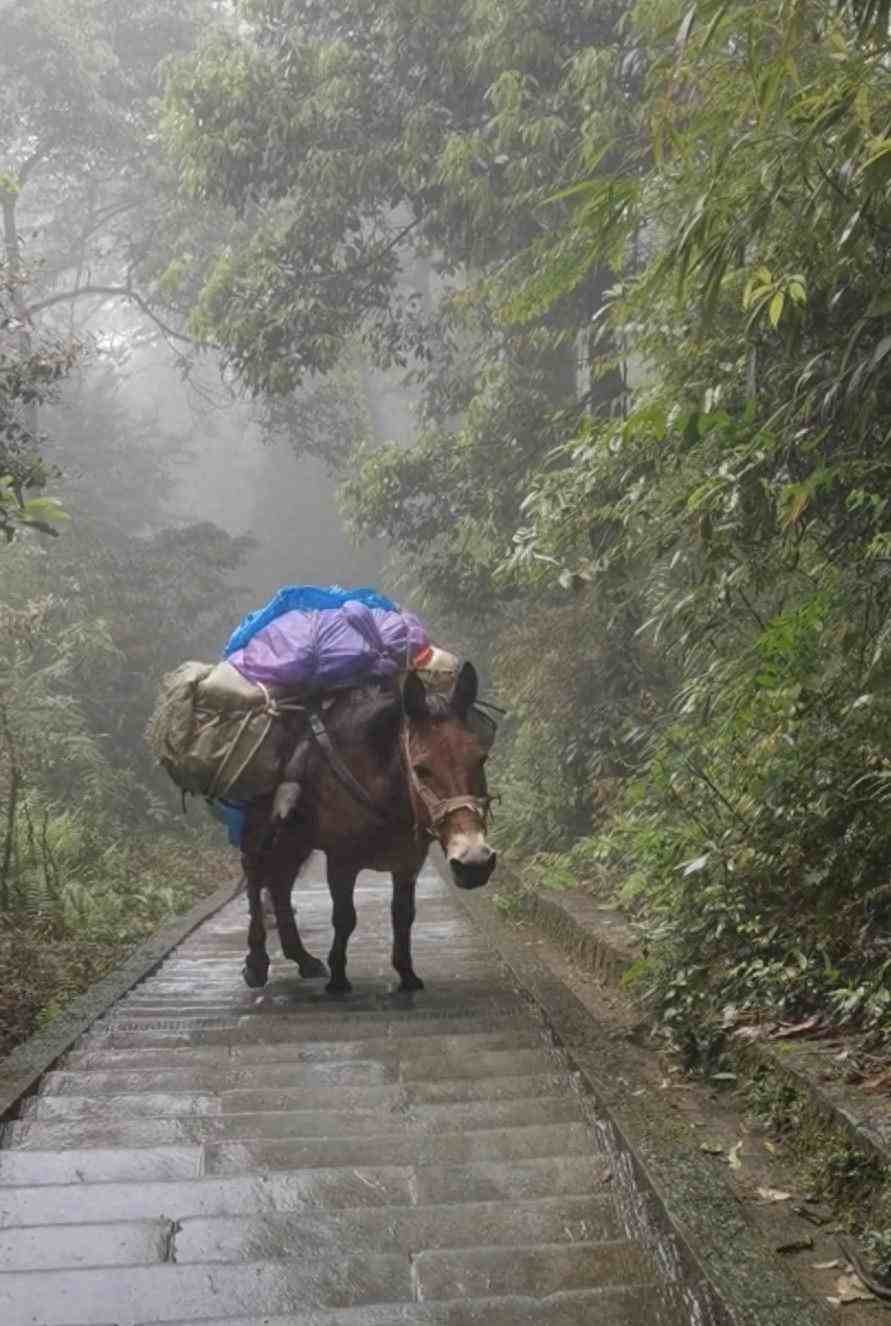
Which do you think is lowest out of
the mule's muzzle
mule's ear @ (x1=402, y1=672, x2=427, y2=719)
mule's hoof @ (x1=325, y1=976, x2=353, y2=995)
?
mule's hoof @ (x1=325, y1=976, x2=353, y2=995)

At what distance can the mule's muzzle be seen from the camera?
17.6 feet

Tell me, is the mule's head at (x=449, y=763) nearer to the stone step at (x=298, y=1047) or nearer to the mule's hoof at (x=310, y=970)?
the stone step at (x=298, y=1047)

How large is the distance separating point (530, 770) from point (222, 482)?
2880 centimetres

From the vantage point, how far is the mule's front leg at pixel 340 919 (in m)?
6.69

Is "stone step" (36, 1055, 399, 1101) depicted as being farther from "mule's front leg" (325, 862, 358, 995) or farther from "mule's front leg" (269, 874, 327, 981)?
"mule's front leg" (269, 874, 327, 981)

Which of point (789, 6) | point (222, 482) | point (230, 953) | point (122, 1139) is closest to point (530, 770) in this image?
point (230, 953)

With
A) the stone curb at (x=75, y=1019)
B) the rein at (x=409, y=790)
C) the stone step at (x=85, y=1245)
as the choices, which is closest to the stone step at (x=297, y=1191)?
the stone step at (x=85, y=1245)

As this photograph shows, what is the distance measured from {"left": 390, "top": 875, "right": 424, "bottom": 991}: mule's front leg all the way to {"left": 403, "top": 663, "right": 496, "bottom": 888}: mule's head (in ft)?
2.51

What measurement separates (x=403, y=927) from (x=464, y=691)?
1.44 metres

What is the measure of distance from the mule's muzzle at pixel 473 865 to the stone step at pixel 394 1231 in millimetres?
1945

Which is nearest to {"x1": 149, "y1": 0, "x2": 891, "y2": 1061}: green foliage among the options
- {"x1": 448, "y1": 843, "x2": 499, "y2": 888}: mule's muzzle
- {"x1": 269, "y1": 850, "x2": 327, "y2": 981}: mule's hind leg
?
{"x1": 448, "y1": 843, "x2": 499, "y2": 888}: mule's muzzle

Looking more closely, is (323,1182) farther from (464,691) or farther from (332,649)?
(332,649)

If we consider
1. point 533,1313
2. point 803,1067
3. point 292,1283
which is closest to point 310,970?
point 803,1067

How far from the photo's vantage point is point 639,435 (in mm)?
6582
